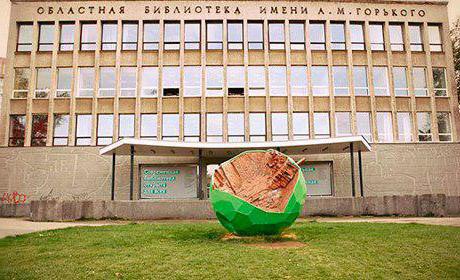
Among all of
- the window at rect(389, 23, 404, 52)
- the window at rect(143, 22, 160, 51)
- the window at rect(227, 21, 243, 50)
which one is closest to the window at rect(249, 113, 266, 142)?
the window at rect(227, 21, 243, 50)

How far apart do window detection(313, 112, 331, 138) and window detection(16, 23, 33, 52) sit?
2364 cm

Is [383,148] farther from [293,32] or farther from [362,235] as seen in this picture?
[362,235]

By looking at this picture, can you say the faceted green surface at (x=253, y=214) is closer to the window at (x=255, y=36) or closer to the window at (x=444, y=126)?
the window at (x=255, y=36)

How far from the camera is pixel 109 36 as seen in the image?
30.8 metres

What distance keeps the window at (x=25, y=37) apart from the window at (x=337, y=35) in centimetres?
2453

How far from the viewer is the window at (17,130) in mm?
29094

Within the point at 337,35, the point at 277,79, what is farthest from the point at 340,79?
the point at 277,79

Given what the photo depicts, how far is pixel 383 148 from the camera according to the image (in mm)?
28672

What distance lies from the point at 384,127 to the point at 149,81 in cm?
1886

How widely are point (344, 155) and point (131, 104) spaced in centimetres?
1662

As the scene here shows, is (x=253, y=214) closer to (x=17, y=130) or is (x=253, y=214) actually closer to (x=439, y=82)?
(x=17, y=130)

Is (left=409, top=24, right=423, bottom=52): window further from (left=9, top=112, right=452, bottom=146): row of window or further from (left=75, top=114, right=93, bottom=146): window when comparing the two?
(left=75, top=114, right=93, bottom=146): window

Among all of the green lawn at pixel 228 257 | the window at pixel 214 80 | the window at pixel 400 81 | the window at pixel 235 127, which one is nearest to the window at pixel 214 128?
the window at pixel 235 127

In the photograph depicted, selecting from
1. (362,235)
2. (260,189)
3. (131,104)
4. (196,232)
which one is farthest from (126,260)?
(131,104)
